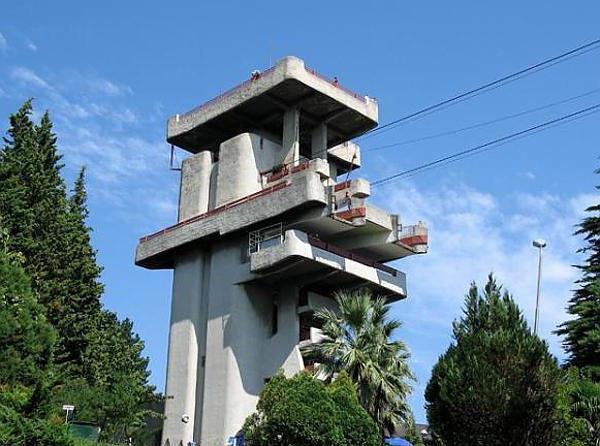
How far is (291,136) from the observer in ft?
147

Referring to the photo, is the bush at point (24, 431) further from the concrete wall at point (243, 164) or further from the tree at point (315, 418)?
the concrete wall at point (243, 164)

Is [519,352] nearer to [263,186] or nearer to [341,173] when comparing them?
[263,186]

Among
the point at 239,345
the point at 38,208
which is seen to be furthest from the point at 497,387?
the point at 38,208

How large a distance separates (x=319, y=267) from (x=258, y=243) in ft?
9.92

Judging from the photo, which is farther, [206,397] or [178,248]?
[178,248]

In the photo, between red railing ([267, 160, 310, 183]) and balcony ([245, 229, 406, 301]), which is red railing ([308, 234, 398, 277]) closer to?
balcony ([245, 229, 406, 301])

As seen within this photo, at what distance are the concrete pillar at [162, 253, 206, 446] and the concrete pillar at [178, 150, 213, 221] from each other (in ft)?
8.19

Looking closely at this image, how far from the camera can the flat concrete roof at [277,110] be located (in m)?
43.2

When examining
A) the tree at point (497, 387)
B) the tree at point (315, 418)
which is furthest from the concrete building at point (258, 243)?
the tree at point (497, 387)

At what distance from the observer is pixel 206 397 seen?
4144cm

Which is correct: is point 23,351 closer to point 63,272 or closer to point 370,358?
point 370,358

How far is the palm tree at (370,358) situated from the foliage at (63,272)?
33.0ft

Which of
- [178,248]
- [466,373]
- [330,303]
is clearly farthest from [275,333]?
[466,373]

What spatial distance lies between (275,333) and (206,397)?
13.4ft
